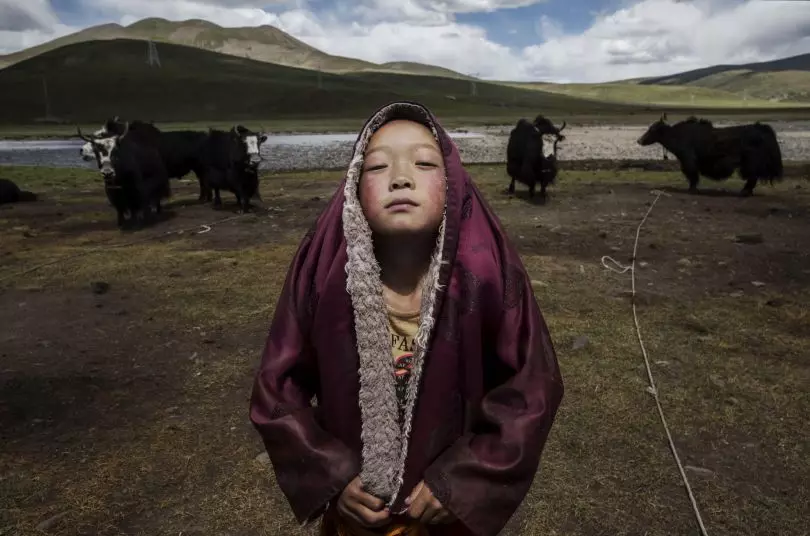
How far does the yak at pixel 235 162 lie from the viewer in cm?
1262

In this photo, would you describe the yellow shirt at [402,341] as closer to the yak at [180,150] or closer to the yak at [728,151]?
the yak at [180,150]

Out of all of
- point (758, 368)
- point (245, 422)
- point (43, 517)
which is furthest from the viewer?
point (758, 368)

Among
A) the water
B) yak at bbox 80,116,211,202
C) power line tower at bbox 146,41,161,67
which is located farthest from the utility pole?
yak at bbox 80,116,211,202

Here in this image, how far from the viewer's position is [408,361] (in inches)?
73.3

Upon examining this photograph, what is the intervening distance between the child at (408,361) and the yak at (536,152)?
1196 cm

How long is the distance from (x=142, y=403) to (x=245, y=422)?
→ 0.97 metres

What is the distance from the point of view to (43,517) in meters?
3.29

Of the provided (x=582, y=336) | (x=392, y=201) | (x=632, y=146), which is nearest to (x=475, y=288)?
(x=392, y=201)

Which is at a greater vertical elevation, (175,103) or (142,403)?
(175,103)

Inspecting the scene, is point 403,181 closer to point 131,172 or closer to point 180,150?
point 131,172

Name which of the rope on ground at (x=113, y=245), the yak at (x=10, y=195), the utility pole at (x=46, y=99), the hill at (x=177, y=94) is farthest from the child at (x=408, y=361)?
the utility pole at (x=46, y=99)

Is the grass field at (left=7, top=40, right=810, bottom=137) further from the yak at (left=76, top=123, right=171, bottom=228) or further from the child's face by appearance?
the child's face

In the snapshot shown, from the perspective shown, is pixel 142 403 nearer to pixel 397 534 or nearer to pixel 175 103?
pixel 397 534

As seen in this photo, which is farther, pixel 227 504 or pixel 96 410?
pixel 96 410
